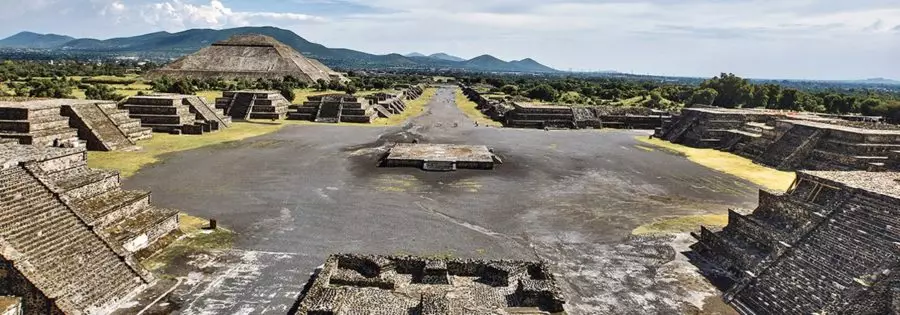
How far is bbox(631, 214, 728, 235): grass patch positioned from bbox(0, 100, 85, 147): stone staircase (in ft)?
107

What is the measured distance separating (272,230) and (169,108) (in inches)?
1268

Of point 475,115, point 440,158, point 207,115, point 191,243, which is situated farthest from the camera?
point 475,115

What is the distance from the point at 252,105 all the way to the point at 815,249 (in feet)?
183

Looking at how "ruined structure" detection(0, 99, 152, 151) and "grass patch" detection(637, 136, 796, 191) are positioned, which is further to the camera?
"ruined structure" detection(0, 99, 152, 151)

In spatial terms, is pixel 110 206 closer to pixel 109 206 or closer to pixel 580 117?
pixel 109 206

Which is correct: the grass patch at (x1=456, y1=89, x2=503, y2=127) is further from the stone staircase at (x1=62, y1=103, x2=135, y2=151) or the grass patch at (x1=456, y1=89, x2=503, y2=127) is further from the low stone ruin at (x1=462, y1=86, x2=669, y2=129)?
the stone staircase at (x1=62, y1=103, x2=135, y2=151)

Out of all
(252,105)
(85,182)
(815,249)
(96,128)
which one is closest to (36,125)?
(96,128)

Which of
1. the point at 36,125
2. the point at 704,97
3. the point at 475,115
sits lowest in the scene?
the point at 475,115

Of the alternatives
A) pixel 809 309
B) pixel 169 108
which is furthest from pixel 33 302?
pixel 169 108

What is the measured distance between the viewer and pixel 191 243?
19359 millimetres

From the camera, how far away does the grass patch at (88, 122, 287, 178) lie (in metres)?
32.6

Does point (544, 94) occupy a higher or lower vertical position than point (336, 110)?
higher

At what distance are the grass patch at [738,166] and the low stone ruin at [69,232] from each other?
99.6ft

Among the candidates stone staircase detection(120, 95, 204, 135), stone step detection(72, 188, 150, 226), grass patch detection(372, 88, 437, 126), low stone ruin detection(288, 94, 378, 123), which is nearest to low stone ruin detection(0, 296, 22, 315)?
stone step detection(72, 188, 150, 226)
